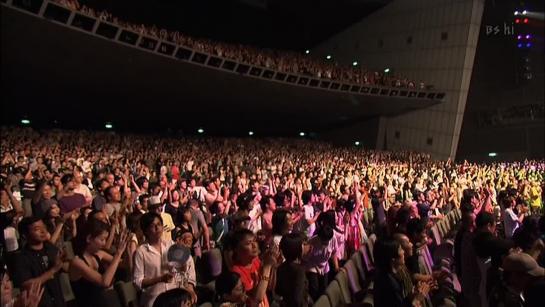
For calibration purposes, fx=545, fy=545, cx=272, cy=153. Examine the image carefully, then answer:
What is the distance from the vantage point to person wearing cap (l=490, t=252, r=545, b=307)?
3312 millimetres

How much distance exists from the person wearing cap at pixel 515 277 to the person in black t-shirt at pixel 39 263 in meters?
2.86

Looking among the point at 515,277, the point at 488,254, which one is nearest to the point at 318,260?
the point at 488,254

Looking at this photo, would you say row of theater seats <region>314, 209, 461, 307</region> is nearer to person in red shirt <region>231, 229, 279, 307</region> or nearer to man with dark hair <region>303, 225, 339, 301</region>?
man with dark hair <region>303, 225, 339, 301</region>

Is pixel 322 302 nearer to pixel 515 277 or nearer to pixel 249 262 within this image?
pixel 249 262

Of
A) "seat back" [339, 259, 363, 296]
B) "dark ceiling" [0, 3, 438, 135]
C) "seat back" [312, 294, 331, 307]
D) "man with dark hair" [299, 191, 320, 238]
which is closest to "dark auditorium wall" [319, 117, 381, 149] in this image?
"dark ceiling" [0, 3, 438, 135]

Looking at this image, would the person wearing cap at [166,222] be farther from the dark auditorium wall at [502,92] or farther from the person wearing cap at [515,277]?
the dark auditorium wall at [502,92]

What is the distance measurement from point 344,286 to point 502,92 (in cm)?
2825

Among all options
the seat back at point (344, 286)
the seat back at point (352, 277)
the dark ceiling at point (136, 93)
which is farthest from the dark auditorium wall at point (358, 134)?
the seat back at point (344, 286)

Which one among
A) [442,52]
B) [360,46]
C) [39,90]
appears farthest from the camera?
[360,46]

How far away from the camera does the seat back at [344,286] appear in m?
4.77

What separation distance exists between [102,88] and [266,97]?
7626 mm

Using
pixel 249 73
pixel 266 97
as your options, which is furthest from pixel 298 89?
pixel 249 73

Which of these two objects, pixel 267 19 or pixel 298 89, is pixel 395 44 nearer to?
pixel 267 19

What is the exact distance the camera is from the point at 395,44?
33781mm
